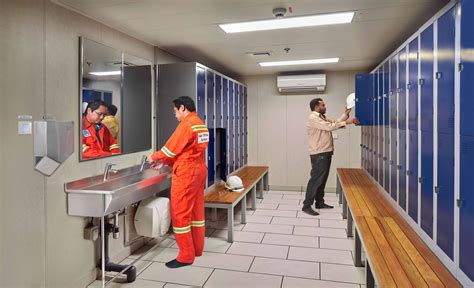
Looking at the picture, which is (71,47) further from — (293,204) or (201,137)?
(293,204)

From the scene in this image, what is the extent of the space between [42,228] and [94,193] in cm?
45

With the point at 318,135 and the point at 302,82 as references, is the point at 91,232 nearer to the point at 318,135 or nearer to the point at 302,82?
the point at 318,135

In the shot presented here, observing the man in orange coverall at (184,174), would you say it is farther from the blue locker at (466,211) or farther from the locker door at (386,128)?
the blue locker at (466,211)

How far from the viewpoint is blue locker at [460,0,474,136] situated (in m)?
1.73

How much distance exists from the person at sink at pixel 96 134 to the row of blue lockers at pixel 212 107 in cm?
99

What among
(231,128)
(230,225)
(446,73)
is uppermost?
(446,73)

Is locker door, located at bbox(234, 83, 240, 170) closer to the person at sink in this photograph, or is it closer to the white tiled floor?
the white tiled floor

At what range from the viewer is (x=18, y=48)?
2.34m

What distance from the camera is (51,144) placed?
2.61 metres

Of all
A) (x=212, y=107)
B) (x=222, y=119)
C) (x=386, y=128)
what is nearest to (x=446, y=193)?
(x=386, y=128)

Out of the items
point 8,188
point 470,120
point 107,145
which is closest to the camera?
point 470,120

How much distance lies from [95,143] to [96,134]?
0.09m

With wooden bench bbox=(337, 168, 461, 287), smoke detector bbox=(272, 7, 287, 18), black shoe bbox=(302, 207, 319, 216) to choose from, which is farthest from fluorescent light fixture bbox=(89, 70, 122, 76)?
black shoe bbox=(302, 207, 319, 216)

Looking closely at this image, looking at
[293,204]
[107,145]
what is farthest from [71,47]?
[293,204]
